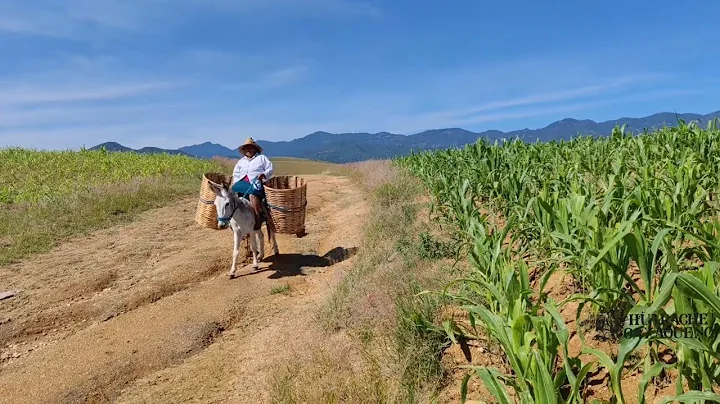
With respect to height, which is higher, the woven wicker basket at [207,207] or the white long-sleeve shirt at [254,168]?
the white long-sleeve shirt at [254,168]

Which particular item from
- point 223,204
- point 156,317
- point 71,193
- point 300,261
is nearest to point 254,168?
point 223,204

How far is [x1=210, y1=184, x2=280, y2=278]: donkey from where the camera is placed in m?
7.43

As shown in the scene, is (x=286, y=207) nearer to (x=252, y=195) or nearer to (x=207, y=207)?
(x=252, y=195)

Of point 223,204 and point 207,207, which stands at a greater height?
point 223,204

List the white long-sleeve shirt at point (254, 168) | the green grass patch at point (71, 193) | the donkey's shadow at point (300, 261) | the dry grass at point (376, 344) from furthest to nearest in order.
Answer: the green grass patch at point (71, 193) → the white long-sleeve shirt at point (254, 168) → the donkey's shadow at point (300, 261) → the dry grass at point (376, 344)

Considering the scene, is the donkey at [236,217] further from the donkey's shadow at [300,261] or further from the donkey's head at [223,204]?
the donkey's shadow at [300,261]

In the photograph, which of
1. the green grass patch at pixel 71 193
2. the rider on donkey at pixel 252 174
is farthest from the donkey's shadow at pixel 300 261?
the green grass patch at pixel 71 193

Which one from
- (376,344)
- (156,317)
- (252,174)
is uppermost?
(252,174)

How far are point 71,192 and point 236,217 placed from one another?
29.8 ft

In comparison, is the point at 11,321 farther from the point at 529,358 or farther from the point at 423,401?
the point at 529,358

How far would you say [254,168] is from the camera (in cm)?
849

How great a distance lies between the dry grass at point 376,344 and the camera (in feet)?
11.0

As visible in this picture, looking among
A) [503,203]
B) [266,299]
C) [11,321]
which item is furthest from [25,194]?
[503,203]

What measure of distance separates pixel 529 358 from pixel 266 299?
512 centimetres
